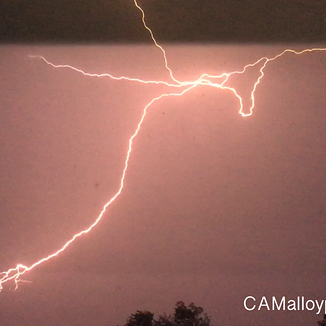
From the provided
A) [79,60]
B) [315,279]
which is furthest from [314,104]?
[79,60]

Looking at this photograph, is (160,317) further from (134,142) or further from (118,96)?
(118,96)

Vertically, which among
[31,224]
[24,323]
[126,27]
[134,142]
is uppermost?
[126,27]

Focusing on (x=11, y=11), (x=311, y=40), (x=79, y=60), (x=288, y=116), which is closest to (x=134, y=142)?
(x=79, y=60)

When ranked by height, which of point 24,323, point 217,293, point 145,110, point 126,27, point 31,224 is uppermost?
point 126,27

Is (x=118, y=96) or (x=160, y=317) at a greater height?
(x=118, y=96)

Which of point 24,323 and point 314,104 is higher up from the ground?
point 314,104

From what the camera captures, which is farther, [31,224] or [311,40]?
[311,40]

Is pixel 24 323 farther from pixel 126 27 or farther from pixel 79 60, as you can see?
pixel 126 27

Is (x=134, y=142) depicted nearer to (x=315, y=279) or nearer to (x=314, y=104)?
(x=314, y=104)

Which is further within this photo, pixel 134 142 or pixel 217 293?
pixel 134 142
